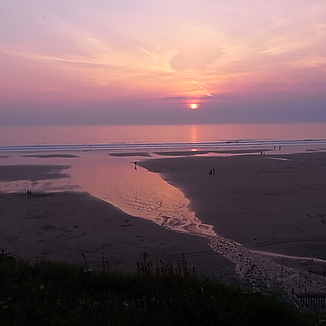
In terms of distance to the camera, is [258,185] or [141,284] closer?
[141,284]

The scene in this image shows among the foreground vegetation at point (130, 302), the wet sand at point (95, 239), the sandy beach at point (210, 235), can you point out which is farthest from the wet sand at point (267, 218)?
the foreground vegetation at point (130, 302)

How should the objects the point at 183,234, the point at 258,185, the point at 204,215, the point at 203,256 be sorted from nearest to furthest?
the point at 203,256
the point at 183,234
the point at 204,215
the point at 258,185

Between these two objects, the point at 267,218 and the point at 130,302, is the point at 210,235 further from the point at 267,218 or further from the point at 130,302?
the point at 130,302

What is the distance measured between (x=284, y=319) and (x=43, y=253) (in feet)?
28.4

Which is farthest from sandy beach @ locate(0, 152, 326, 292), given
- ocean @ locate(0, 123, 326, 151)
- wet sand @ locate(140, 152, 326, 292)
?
ocean @ locate(0, 123, 326, 151)

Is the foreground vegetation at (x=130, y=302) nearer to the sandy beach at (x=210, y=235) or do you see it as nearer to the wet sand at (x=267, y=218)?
the sandy beach at (x=210, y=235)

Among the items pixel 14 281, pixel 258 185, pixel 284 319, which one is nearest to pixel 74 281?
pixel 14 281

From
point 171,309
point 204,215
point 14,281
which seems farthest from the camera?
point 204,215

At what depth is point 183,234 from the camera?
13.5 meters

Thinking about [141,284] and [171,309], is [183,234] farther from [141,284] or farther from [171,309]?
[171,309]

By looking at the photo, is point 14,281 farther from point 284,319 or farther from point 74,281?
point 284,319

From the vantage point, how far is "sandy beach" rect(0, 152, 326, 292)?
1034 centimetres

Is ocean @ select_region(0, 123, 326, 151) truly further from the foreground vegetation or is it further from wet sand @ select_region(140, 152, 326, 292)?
the foreground vegetation

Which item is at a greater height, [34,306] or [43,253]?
[34,306]
